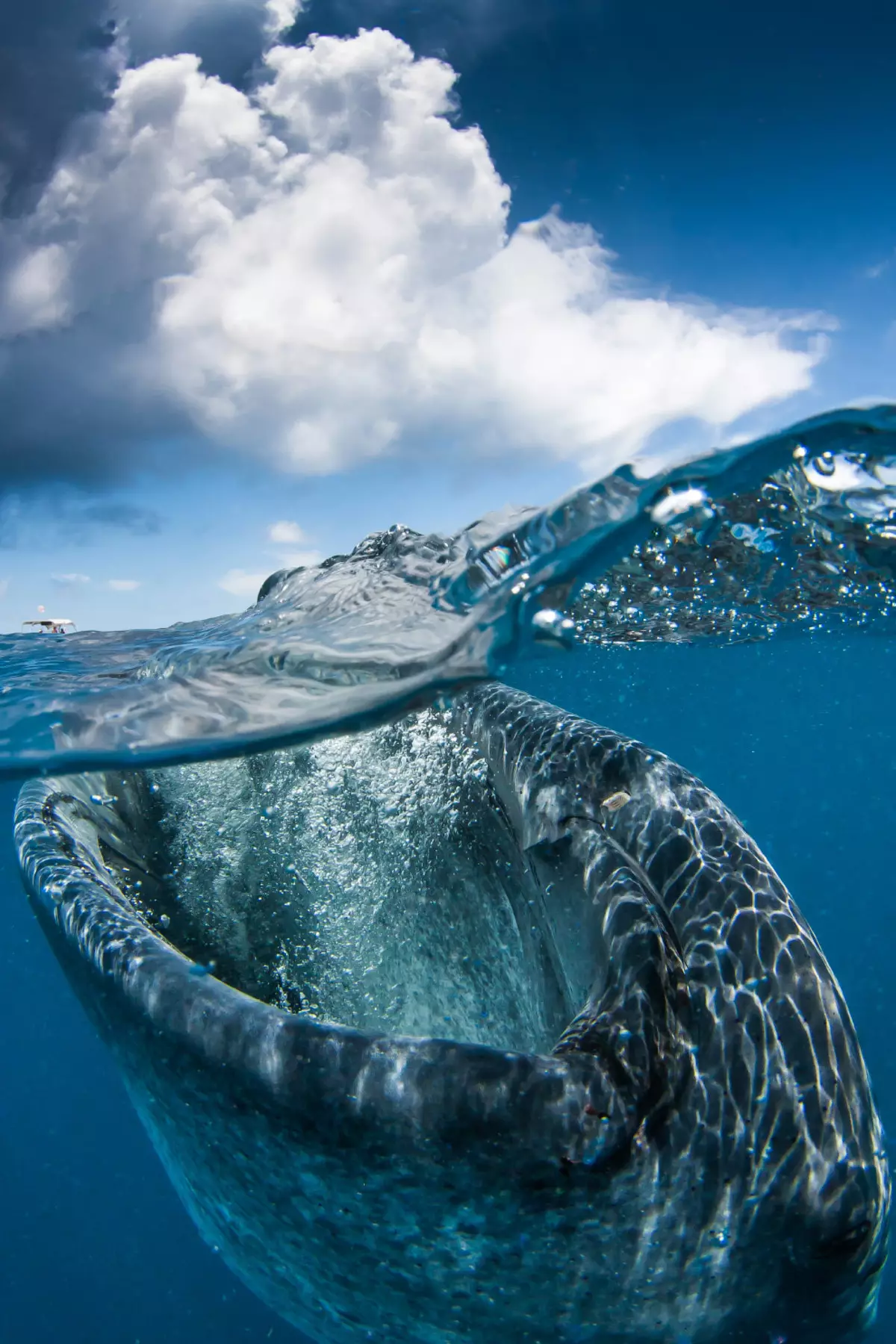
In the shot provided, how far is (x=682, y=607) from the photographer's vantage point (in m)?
10.1

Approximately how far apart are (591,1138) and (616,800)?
1.24m

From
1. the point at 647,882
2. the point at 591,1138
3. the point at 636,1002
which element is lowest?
the point at 591,1138

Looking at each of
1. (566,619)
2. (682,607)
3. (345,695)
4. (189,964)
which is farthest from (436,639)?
(682,607)

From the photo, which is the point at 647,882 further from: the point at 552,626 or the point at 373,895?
the point at 552,626

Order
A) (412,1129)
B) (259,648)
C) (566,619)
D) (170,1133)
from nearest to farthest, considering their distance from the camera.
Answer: (412,1129) < (170,1133) < (259,648) < (566,619)

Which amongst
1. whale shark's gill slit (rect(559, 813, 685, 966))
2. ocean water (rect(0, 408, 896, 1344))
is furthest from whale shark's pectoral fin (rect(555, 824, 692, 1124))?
ocean water (rect(0, 408, 896, 1344))

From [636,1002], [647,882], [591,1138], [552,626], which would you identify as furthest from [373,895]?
[552,626]

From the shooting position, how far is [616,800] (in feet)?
9.27

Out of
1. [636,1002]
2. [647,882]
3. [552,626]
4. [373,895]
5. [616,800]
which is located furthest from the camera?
[552,626]

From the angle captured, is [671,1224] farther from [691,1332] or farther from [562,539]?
[562,539]

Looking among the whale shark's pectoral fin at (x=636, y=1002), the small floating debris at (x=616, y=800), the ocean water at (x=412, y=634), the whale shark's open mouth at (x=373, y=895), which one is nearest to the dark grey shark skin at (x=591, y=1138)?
the whale shark's pectoral fin at (x=636, y=1002)

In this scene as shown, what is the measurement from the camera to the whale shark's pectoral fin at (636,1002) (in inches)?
75.7

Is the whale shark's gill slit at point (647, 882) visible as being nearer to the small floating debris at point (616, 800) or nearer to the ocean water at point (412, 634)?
the small floating debris at point (616, 800)

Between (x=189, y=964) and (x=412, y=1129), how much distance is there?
1.01m
